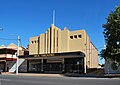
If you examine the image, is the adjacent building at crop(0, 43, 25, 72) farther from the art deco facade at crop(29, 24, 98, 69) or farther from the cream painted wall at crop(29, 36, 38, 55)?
the art deco facade at crop(29, 24, 98, 69)

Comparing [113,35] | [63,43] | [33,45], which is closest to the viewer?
[113,35]

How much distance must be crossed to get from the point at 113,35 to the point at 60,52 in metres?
19.5

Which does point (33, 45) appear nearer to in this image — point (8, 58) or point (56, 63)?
point (8, 58)

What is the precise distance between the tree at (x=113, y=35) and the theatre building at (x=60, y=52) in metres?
10.7

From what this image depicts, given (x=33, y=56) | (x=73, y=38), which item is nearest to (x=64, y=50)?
(x=73, y=38)

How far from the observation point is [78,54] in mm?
58156

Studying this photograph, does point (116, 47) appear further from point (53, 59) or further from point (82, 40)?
point (53, 59)

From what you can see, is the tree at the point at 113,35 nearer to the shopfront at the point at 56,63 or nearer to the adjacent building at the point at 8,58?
the shopfront at the point at 56,63

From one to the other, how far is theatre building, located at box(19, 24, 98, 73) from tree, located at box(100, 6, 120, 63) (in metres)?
10.7

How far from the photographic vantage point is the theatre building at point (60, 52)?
199 ft

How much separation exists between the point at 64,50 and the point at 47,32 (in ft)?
23.3

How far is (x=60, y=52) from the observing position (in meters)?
64.3

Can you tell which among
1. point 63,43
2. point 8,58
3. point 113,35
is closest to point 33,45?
point 8,58

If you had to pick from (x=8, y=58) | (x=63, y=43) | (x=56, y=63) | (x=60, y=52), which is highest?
(x=63, y=43)
